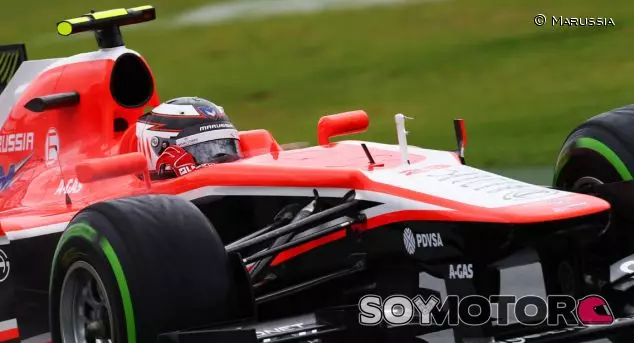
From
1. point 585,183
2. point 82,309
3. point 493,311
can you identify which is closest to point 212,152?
point 82,309

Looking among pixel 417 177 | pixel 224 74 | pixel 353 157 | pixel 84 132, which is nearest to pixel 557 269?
pixel 417 177

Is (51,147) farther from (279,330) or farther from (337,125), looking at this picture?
(279,330)

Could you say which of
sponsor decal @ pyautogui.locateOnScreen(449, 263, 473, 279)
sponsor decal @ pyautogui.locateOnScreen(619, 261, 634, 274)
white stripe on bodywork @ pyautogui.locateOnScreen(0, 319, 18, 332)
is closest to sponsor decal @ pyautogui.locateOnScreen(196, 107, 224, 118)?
white stripe on bodywork @ pyautogui.locateOnScreen(0, 319, 18, 332)

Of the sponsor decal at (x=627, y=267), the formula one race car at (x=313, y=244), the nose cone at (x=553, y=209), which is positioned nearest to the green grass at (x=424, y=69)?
the formula one race car at (x=313, y=244)

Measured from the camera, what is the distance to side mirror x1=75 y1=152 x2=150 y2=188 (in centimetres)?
666

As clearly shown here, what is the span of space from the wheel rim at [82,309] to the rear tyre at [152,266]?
3cm

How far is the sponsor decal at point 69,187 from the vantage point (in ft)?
25.0

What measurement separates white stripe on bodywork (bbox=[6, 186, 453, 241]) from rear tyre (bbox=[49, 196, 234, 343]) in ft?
2.44

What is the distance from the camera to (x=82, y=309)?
6.04m

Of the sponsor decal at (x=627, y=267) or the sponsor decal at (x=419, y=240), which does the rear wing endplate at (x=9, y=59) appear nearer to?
the sponsor decal at (x=419, y=240)

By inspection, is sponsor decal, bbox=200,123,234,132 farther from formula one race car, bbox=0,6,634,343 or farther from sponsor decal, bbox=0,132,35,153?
sponsor decal, bbox=0,132,35,153

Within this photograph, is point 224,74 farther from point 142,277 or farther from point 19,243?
point 142,277

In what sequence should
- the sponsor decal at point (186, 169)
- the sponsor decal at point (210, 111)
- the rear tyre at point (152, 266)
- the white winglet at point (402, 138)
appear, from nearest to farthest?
the rear tyre at point (152, 266) < the white winglet at point (402, 138) < the sponsor decal at point (186, 169) < the sponsor decal at point (210, 111)

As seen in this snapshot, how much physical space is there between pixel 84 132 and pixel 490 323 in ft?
11.9
